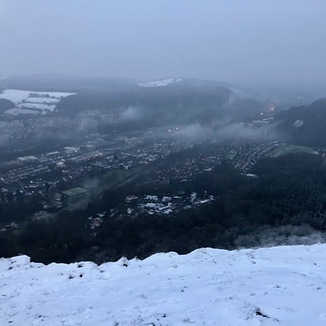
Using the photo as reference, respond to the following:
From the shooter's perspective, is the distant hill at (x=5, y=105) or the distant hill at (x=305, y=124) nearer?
the distant hill at (x=305, y=124)

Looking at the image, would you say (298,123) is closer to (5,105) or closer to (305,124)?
(305,124)

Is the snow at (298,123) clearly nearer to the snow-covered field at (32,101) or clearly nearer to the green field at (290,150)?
the green field at (290,150)

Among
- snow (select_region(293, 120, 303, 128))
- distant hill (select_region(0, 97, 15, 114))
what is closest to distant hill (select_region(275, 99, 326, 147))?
snow (select_region(293, 120, 303, 128))

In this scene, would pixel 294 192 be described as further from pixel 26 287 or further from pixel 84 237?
pixel 26 287

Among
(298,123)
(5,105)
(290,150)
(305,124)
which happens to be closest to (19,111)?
(5,105)

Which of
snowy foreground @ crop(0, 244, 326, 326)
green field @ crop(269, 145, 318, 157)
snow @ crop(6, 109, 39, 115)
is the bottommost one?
green field @ crop(269, 145, 318, 157)

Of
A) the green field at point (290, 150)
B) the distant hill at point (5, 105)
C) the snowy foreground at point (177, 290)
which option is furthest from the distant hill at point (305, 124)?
the distant hill at point (5, 105)

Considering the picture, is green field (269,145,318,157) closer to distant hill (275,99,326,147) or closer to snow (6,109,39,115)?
distant hill (275,99,326,147)
